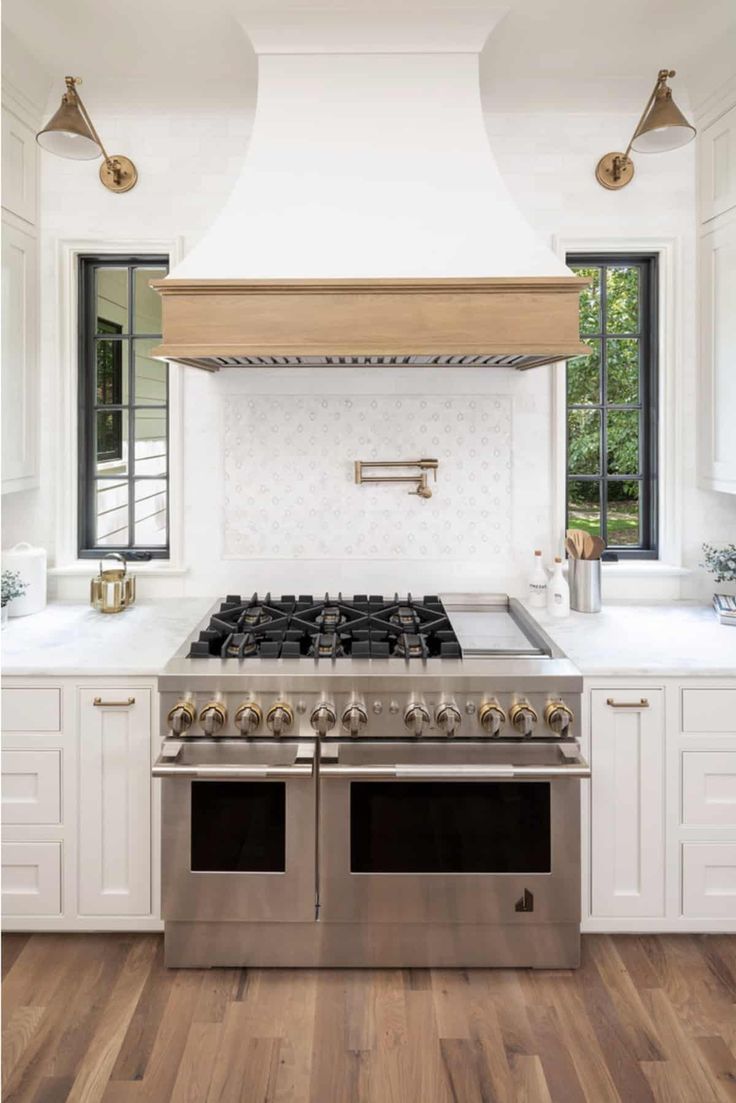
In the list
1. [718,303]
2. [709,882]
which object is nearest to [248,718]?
[709,882]

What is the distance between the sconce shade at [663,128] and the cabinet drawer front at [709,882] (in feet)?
7.00

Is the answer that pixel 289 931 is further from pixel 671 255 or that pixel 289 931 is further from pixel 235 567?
pixel 671 255

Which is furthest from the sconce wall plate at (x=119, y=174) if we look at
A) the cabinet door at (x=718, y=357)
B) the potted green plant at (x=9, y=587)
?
the cabinet door at (x=718, y=357)

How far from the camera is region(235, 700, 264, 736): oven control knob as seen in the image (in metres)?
2.31

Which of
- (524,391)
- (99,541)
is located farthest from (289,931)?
(524,391)

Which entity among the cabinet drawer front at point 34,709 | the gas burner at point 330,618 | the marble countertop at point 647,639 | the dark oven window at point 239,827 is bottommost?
the dark oven window at point 239,827

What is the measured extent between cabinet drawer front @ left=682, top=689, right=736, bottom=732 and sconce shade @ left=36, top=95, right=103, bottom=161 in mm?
2450

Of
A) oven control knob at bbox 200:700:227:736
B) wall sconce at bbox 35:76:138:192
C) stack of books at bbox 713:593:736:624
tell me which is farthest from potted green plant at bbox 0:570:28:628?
stack of books at bbox 713:593:736:624

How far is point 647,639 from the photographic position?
2768 mm

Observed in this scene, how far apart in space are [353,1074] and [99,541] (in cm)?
217

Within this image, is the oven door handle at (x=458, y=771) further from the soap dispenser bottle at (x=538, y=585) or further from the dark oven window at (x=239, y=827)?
the soap dispenser bottle at (x=538, y=585)

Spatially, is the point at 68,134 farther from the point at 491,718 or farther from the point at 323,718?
the point at 491,718

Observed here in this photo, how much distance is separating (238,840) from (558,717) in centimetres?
94

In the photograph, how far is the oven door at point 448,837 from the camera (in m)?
2.36
